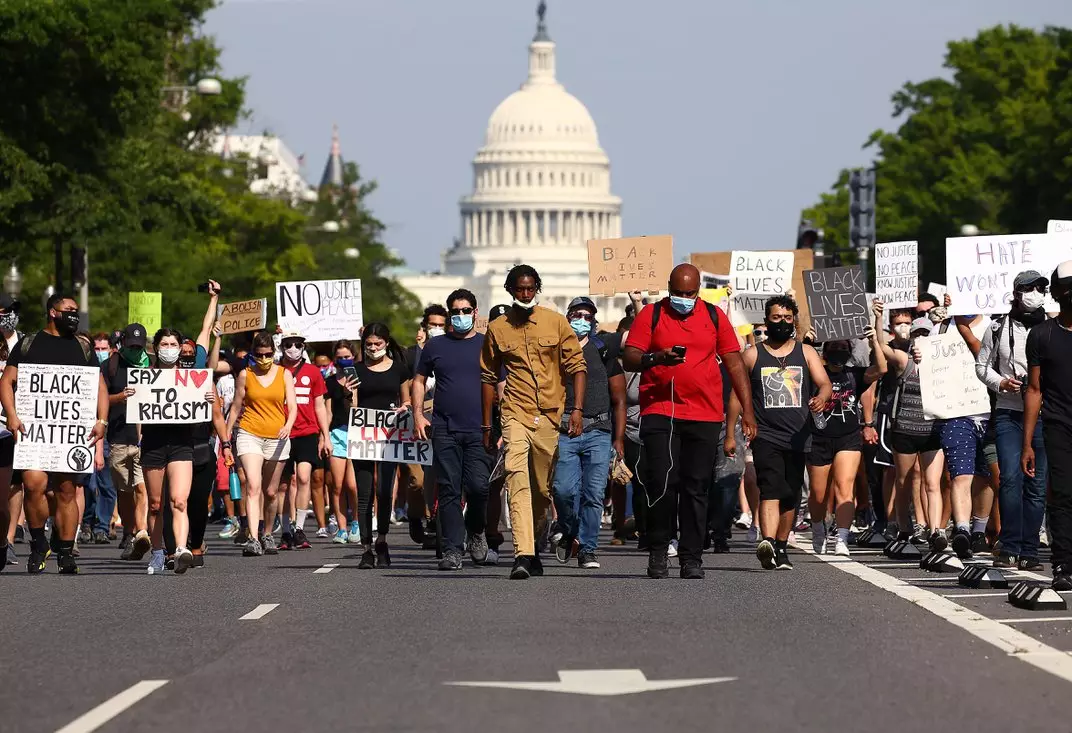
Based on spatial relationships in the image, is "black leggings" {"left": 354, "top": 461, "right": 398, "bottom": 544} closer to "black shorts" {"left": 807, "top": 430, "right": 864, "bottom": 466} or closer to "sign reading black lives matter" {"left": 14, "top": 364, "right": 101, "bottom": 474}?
"sign reading black lives matter" {"left": 14, "top": 364, "right": 101, "bottom": 474}

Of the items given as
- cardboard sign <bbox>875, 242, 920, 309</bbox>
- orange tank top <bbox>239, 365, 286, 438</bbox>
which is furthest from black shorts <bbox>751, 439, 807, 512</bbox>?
cardboard sign <bbox>875, 242, 920, 309</bbox>

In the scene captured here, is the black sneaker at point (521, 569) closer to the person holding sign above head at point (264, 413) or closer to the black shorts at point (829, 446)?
the black shorts at point (829, 446)

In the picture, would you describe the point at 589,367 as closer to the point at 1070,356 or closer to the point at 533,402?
the point at 533,402

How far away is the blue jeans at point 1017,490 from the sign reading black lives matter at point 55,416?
568 cm

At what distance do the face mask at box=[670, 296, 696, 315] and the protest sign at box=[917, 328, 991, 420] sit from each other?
286 cm

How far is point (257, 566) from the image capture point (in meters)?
18.4

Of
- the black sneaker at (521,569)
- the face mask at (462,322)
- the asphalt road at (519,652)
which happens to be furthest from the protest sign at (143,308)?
the black sneaker at (521,569)

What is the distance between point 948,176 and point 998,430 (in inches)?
2353

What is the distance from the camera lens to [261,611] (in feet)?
45.0

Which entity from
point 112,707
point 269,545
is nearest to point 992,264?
point 269,545

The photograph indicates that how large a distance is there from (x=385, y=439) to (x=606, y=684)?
28.4 feet

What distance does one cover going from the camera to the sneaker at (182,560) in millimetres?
17203

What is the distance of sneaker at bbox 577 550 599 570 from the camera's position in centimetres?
1736

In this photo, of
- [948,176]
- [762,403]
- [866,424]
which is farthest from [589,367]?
[948,176]
